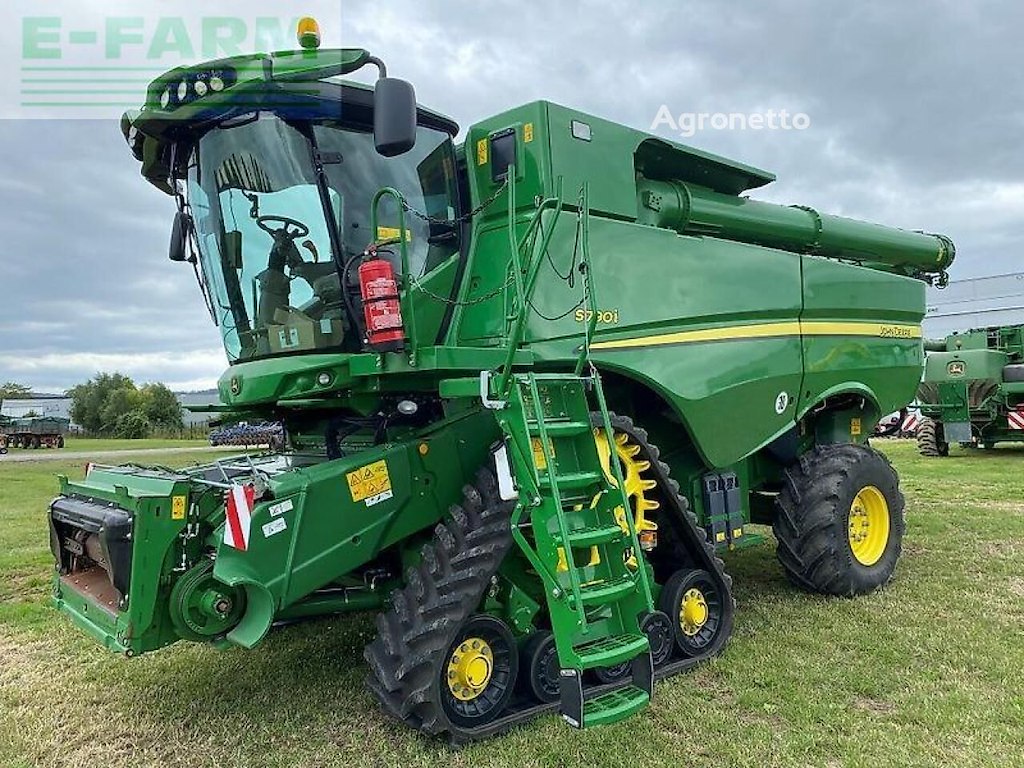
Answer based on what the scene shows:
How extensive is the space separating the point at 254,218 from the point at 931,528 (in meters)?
6.72

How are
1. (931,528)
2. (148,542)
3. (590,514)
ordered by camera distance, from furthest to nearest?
(931,528) → (590,514) → (148,542)

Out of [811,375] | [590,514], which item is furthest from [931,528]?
[590,514]

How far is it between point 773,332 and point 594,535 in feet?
8.01

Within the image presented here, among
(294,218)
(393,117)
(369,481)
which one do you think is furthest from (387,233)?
(369,481)

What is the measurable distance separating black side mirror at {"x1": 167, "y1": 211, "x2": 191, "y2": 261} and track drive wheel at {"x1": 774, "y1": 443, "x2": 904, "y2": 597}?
4.07 m

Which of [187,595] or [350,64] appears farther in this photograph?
[350,64]

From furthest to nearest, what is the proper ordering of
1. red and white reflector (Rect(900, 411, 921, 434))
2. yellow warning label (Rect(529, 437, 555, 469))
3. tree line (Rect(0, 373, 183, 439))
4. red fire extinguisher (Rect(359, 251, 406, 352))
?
tree line (Rect(0, 373, 183, 439)) → red and white reflector (Rect(900, 411, 921, 434)) → red fire extinguisher (Rect(359, 251, 406, 352)) → yellow warning label (Rect(529, 437, 555, 469))

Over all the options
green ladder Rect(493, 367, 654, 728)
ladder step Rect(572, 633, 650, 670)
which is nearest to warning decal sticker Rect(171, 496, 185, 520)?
green ladder Rect(493, 367, 654, 728)

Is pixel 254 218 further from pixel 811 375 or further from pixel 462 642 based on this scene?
pixel 811 375

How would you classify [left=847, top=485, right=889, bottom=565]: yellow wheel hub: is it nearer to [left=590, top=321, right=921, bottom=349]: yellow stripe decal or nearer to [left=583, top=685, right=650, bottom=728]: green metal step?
[left=590, top=321, right=921, bottom=349]: yellow stripe decal

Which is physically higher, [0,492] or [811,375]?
[811,375]

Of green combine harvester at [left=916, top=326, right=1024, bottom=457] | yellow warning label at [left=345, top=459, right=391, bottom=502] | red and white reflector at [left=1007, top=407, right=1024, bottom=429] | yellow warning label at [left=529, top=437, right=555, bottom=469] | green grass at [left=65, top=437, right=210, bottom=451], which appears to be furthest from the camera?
green grass at [left=65, top=437, right=210, bottom=451]

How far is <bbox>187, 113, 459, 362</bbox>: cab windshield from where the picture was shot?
3.88 meters

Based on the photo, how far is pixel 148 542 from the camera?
326 cm
